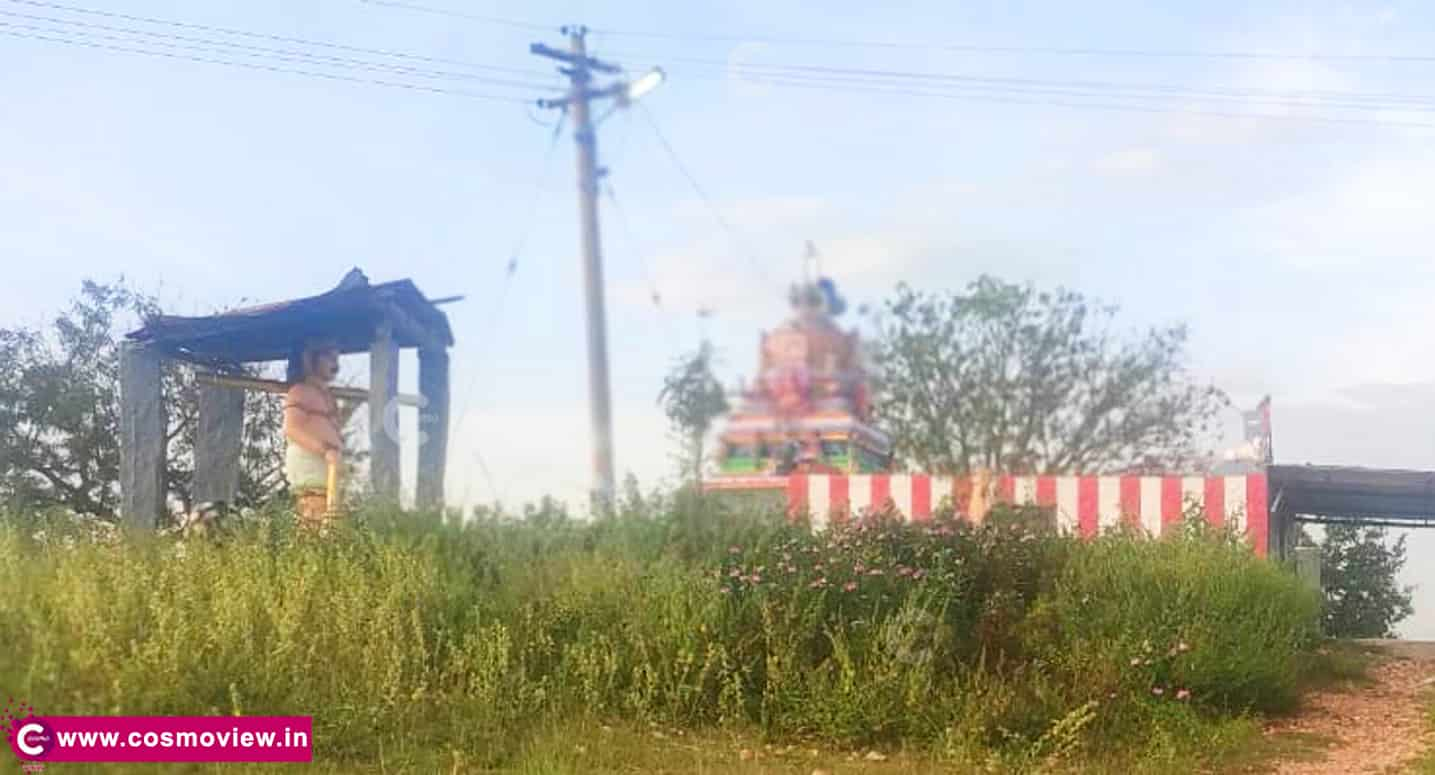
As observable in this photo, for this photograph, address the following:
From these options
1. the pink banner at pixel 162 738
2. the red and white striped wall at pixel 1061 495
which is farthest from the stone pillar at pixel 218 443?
the red and white striped wall at pixel 1061 495

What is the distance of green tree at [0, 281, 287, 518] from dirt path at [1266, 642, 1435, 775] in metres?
6.16

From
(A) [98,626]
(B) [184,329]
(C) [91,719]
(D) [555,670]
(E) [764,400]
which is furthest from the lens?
(B) [184,329]

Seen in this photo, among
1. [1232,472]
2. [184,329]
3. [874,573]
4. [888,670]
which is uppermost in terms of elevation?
[184,329]

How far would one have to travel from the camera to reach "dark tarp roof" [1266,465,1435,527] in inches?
291

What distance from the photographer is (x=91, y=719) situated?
14.5 feet

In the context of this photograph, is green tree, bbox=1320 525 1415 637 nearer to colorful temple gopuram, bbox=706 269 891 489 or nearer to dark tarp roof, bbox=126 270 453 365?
colorful temple gopuram, bbox=706 269 891 489

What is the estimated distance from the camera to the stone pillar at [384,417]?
254 inches

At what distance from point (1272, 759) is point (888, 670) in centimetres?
223

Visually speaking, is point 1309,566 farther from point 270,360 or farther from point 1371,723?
point 270,360

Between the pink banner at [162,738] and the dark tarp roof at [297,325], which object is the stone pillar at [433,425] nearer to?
the dark tarp roof at [297,325]

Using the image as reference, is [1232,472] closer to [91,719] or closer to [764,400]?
[764,400]

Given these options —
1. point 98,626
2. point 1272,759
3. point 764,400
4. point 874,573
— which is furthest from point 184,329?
point 1272,759

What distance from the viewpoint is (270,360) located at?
25.0 feet

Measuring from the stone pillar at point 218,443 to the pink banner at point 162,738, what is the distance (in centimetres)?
333
